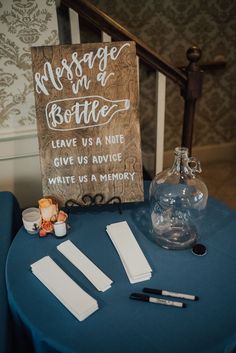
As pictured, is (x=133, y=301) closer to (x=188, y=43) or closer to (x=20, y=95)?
(x=20, y=95)

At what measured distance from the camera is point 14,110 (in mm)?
1450

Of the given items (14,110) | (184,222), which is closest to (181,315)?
(184,222)

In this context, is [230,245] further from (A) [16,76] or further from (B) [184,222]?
(A) [16,76]

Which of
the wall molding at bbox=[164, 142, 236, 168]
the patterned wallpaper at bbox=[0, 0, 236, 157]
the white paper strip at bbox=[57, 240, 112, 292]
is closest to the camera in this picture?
the white paper strip at bbox=[57, 240, 112, 292]

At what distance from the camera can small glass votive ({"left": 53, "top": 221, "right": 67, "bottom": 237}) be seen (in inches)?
43.6

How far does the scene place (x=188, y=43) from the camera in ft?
8.38

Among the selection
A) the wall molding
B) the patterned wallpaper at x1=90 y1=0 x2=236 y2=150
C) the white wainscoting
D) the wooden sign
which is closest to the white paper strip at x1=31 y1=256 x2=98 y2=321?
the wooden sign

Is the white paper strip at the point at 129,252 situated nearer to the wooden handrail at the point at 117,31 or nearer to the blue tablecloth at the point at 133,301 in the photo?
the blue tablecloth at the point at 133,301

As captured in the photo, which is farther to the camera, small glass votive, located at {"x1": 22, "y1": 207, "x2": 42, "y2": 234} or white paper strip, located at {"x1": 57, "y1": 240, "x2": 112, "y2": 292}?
small glass votive, located at {"x1": 22, "y1": 207, "x2": 42, "y2": 234}

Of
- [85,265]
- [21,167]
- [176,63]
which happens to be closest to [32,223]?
[85,265]

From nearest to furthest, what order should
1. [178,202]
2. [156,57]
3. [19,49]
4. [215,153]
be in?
1. [178,202]
2. [19,49]
3. [156,57]
4. [215,153]

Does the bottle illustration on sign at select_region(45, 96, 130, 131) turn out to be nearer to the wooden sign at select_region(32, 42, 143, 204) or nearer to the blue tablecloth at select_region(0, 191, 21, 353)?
the wooden sign at select_region(32, 42, 143, 204)

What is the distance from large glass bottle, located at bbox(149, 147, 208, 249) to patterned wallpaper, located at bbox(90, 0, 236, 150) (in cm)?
145

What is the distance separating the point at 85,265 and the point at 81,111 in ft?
1.70
